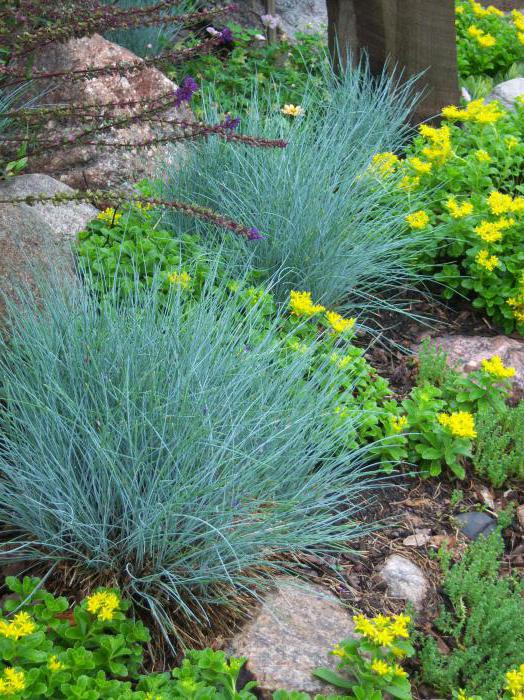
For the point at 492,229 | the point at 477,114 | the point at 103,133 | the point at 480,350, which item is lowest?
the point at 480,350

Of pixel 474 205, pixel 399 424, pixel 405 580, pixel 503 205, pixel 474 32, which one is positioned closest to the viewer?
pixel 405 580

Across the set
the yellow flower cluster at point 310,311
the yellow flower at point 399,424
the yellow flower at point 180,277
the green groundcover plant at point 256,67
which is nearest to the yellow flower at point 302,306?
the yellow flower cluster at point 310,311

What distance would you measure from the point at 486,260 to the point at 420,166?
64 cm

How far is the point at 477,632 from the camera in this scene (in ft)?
7.50

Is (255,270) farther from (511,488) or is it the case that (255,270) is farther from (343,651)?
(343,651)

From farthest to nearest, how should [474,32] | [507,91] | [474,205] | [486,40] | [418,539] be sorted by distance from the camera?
1. [474,32]
2. [486,40]
3. [507,91]
4. [474,205]
5. [418,539]

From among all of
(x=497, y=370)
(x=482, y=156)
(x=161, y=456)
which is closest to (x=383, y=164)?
(x=482, y=156)

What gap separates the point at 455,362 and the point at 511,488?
22.5 inches

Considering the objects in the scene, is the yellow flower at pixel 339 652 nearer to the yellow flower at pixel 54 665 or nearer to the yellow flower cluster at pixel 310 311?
the yellow flower at pixel 54 665

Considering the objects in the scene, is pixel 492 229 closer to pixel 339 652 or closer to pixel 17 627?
pixel 339 652

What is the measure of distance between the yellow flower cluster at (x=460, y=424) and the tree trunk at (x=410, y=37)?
9.10 ft

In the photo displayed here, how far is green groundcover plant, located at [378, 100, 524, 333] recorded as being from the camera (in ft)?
12.0

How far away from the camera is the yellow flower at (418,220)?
3691 millimetres

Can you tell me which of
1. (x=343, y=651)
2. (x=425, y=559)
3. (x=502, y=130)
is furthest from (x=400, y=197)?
(x=343, y=651)
